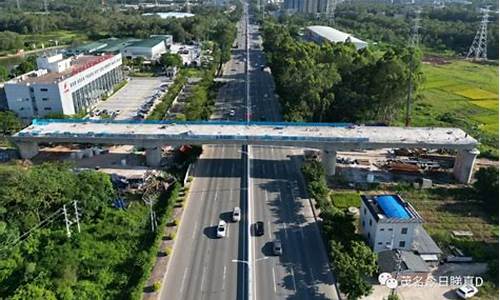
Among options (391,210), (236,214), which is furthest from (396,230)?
(236,214)

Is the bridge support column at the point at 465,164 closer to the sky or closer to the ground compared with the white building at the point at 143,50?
closer to the ground

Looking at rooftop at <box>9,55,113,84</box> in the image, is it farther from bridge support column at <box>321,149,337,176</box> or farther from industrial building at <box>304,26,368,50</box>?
industrial building at <box>304,26,368,50</box>

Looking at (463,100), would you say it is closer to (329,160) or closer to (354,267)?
(329,160)

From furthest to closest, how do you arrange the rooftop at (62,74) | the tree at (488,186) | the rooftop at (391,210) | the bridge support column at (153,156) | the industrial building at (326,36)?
the industrial building at (326,36)
the rooftop at (62,74)
the bridge support column at (153,156)
the tree at (488,186)
the rooftop at (391,210)

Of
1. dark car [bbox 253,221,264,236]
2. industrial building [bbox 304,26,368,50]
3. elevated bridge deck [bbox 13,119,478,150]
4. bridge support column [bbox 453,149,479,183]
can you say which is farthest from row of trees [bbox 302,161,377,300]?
industrial building [bbox 304,26,368,50]

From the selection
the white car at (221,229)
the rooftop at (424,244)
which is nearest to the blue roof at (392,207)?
the rooftop at (424,244)

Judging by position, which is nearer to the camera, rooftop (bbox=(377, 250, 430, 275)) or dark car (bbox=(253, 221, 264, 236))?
rooftop (bbox=(377, 250, 430, 275))

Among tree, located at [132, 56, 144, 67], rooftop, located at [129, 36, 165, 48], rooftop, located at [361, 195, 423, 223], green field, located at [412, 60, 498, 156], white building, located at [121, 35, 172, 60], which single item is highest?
rooftop, located at [129, 36, 165, 48]

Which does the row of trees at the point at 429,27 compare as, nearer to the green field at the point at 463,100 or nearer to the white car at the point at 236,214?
the green field at the point at 463,100
